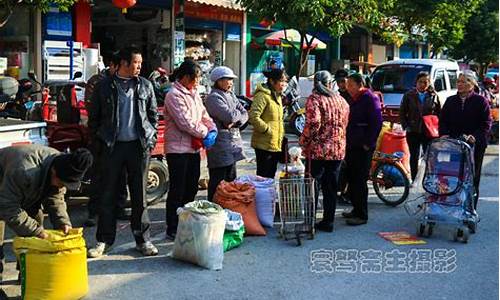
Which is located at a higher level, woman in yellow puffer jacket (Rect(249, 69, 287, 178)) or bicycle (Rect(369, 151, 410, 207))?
woman in yellow puffer jacket (Rect(249, 69, 287, 178))

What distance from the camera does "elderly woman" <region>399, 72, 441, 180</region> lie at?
8.68 metres

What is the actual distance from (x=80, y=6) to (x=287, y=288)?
11.3 m

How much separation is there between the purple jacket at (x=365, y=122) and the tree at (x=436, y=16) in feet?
39.8

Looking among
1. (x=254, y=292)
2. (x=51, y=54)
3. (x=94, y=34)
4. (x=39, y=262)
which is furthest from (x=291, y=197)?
(x=94, y=34)

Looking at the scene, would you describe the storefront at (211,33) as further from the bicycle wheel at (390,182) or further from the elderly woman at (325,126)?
the elderly woman at (325,126)

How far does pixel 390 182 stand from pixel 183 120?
3433 millimetres

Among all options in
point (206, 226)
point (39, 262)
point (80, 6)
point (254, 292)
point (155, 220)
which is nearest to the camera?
point (39, 262)

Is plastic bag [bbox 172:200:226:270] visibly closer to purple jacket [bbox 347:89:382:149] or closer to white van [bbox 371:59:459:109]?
purple jacket [bbox 347:89:382:149]

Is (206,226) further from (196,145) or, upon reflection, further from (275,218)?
(275,218)

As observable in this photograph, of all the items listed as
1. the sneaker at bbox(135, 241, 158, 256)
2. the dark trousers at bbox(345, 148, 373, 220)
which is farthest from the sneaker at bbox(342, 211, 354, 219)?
the sneaker at bbox(135, 241, 158, 256)

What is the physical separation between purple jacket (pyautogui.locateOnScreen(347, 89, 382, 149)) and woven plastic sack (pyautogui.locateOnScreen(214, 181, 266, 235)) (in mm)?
1284

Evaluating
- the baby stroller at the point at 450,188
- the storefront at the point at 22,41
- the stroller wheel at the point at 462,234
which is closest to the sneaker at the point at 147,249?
the baby stroller at the point at 450,188

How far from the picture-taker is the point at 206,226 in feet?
17.6

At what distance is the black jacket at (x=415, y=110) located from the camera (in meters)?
8.66
